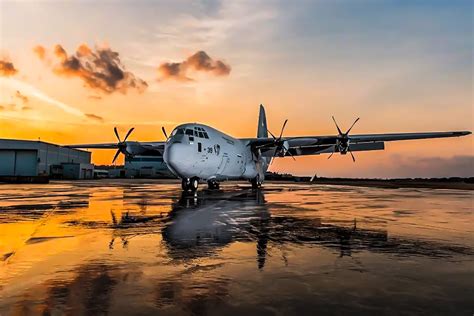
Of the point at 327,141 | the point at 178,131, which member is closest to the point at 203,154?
the point at 178,131

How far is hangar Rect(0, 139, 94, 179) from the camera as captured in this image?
7750 centimetres

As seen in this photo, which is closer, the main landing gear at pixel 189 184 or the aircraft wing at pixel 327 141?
the main landing gear at pixel 189 184

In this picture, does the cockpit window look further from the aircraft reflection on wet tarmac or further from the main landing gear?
the aircraft reflection on wet tarmac

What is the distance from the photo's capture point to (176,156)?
2452 centimetres

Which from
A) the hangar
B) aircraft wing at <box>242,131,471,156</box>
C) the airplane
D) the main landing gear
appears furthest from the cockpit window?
the hangar

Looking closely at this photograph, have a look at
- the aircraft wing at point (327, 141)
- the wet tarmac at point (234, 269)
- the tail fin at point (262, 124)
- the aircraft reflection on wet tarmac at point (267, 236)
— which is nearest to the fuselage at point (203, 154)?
the aircraft wing at point (327, 141)

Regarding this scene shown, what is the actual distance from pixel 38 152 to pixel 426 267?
282ft

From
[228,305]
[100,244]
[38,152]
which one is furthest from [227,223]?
[38,152]

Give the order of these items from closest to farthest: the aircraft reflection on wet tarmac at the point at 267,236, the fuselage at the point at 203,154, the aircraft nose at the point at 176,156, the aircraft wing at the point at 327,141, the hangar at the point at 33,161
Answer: the aircraft reflection on wet tarmac at the point at 267,236 < the aircraft nose at the point at 176,156 < the fuselage at the point at 203,154 < the aircraft wing at the point at 327,141 < the hangar at the point at 33,161

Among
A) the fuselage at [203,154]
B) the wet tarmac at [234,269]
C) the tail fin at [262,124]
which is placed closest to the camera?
the wet tarmac at [234,269]

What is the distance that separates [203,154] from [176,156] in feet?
10.0

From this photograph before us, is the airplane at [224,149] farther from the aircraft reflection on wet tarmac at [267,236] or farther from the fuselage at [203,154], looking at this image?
the aircraft reflection on wet tarmac at [267,236]

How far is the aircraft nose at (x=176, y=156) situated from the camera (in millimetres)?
24422

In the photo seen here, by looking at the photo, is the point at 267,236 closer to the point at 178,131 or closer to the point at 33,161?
the point at 178,131
